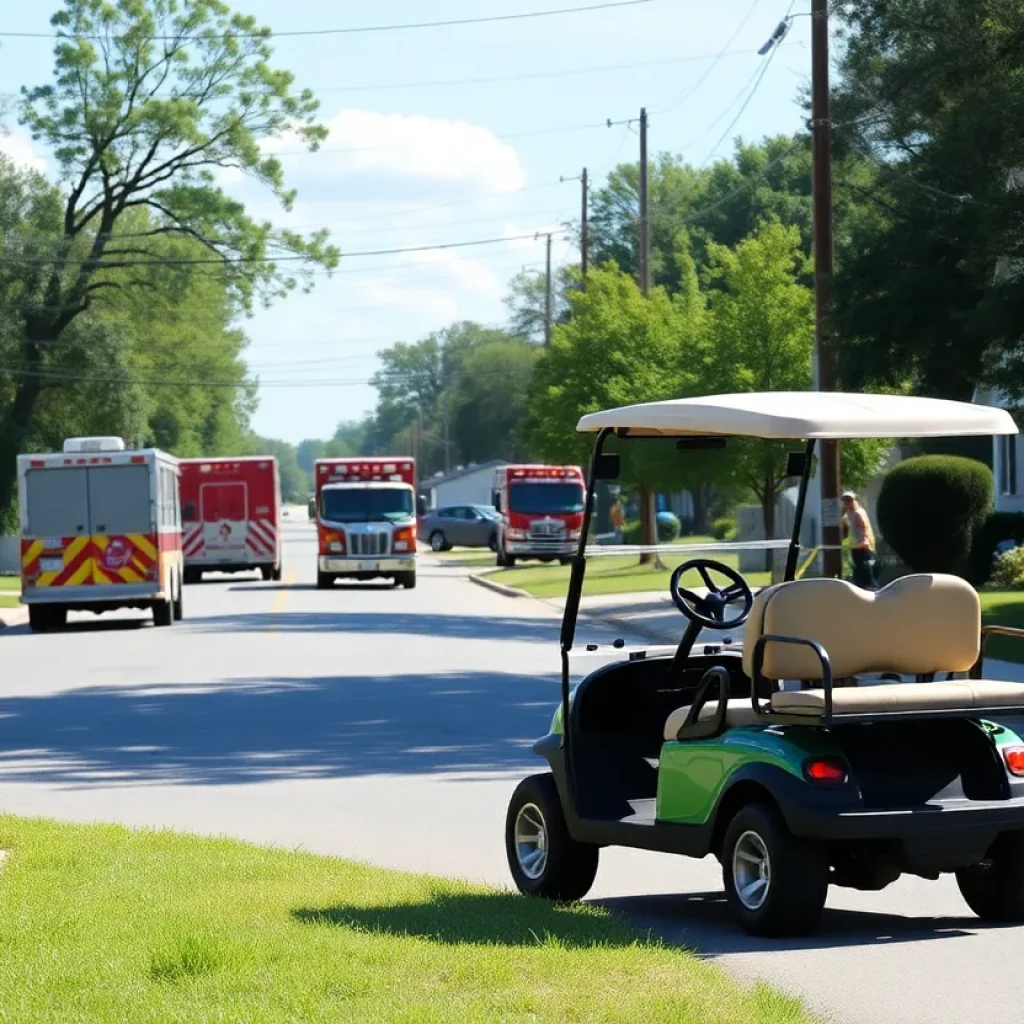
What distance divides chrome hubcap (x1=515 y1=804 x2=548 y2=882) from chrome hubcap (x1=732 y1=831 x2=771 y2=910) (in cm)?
114

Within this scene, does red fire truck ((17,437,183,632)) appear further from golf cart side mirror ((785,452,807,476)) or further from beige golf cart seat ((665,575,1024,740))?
beige golf cart seat ((665,575,1024,740))

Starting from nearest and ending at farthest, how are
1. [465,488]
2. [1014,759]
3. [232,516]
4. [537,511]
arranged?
[1014,759] → [232,516] → [537,511] → [465,488]

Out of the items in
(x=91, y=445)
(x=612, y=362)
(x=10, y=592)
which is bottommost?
(x=10, y=592)

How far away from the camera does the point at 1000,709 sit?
7.95 m

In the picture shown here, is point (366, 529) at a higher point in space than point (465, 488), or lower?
lower

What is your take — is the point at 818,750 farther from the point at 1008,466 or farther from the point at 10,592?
the point at 10,592

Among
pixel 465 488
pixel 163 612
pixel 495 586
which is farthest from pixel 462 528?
pixel 465 488

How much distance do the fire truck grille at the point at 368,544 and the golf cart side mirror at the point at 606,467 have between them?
37.3 metres

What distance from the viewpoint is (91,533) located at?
32.4 meters

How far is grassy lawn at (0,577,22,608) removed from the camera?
41.5m

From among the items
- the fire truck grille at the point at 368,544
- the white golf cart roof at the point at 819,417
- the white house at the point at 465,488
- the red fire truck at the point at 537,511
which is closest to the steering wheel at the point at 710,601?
the white golf cart roof at the point at 819,417

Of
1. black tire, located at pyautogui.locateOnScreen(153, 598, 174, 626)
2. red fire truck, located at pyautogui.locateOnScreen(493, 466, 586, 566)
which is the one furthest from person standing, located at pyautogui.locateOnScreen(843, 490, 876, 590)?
red fire truck, located at pyautogui.locateOnScreen(493, 466, 586, 566)

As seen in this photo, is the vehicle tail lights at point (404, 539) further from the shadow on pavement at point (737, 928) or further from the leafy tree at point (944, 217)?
the shadow on pavement at point (737, 928)

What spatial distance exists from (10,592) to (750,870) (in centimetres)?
4197
